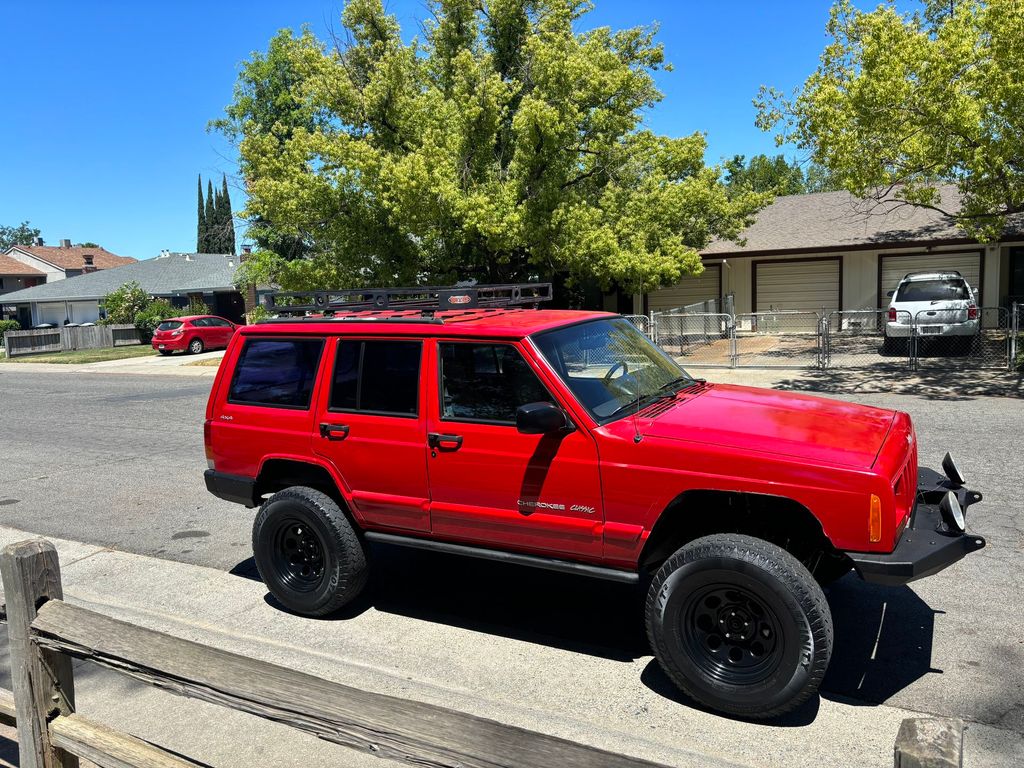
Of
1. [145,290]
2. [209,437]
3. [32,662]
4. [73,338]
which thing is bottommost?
[32,662]

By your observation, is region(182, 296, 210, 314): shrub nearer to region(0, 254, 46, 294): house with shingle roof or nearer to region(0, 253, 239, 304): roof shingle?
region(0, 253, 239, 304): roof shingle

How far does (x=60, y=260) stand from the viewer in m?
75.7

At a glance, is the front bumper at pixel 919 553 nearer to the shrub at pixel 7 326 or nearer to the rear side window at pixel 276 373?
the rear side window at pixel 276 373

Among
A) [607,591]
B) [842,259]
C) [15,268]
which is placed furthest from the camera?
[15,268]

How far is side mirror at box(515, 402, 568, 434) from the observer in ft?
13.8

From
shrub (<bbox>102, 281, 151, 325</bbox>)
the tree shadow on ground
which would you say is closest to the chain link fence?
the tree shadow on ground

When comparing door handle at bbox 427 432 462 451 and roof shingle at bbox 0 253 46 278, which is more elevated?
roof shingle at bbox 0 253 46 278

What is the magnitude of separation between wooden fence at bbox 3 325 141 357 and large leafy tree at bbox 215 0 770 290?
2058 centimetres

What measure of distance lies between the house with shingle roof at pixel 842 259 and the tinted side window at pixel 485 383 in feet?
69.4

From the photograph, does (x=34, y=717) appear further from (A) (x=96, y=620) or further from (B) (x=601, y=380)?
(B) (x=601, y=380)

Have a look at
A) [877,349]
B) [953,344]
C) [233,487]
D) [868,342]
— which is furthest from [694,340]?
[233,487]

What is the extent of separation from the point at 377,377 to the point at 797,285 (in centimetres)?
2435

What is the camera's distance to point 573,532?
4391 mm

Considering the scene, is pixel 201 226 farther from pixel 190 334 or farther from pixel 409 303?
pixel 409 303
